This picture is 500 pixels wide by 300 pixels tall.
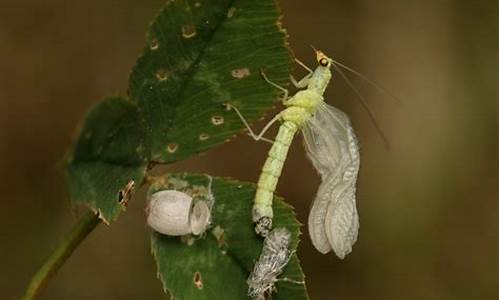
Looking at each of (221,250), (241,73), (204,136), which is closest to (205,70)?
(241,73)

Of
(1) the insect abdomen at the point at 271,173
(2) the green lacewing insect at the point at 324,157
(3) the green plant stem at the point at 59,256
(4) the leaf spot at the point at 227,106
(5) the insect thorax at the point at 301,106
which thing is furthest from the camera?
(5) the insect thorax at the point at 301,106

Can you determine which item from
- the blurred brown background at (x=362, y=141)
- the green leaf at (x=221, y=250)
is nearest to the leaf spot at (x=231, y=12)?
the green leaf at (x=221, y=250)

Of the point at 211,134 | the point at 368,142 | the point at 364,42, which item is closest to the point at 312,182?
the point at 368,142

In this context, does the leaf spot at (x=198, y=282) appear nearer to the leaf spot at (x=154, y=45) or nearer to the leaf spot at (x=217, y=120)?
the leaf spot at (x=217, y=120)

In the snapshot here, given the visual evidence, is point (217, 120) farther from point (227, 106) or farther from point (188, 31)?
point (188, 31)

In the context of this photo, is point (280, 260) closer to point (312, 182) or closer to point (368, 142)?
point (312, 182)

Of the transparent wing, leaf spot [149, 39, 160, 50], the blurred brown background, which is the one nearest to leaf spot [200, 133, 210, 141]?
leaf spot [149, 39, 160, 50]
